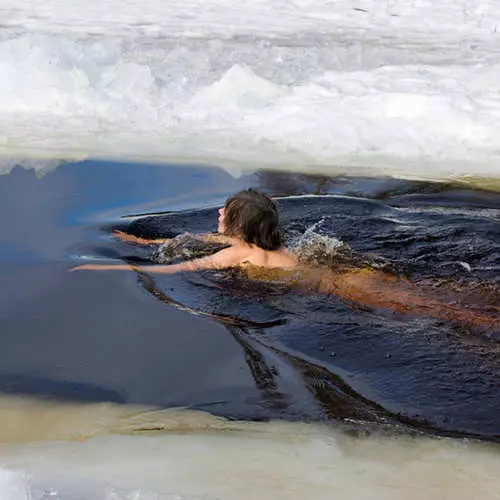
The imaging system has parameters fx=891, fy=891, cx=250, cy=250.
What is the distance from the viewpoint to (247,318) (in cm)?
450

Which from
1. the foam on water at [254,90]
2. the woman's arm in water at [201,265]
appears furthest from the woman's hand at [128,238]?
the foam on water at [254,90]

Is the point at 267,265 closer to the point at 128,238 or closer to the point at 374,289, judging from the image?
the point at 374,289

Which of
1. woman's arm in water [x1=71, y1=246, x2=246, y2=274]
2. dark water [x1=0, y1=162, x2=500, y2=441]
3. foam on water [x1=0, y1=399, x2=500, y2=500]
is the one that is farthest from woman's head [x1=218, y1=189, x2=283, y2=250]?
foam on water [x1=0, y1=399, x2=500, y2=500]

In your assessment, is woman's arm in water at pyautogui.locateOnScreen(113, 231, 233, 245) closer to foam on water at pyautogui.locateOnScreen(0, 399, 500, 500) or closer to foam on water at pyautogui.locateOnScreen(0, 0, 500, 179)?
foam on water at pyautogui.locateOnScreen(0, 0, 500, 179)

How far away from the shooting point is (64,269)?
→ 16.3ft

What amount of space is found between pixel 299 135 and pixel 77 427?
15.0ft

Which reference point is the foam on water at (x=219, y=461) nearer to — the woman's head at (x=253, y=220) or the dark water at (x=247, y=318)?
the dark water at (x=247, y=318)

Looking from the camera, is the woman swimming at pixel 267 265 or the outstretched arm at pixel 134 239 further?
the outstretched arm at pixel 134 239

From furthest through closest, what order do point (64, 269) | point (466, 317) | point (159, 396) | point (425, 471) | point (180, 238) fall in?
point (180, 238) < point (64, 269) < point (466, 317) < point (159, 396) < point (425, 471)

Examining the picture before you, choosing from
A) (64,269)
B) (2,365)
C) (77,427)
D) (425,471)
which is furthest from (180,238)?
(425,471)

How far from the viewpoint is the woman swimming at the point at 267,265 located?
4789 mm

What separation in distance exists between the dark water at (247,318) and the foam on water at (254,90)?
Answer: 72cm

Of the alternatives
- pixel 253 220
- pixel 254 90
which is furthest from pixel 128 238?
pixel 254 90

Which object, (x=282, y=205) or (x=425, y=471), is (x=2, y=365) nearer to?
(x=425, y=471)
